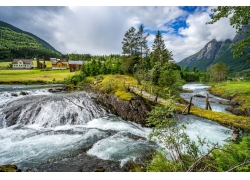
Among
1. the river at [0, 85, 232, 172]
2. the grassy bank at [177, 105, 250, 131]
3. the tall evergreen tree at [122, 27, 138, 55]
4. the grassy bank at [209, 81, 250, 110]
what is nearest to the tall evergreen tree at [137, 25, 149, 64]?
the tall evergreen tree at [122, 27, 138, 55]

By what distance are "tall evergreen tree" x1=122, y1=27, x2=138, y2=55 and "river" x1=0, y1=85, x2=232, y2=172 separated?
24.2 metres

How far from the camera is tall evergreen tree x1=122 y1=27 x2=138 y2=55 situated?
36.1 meters

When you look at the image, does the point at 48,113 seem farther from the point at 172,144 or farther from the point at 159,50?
the point at 159,50

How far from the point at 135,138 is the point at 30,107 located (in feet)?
36.8

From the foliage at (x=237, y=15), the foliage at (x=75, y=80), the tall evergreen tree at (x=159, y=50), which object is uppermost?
the tall evergreen tree at (x=159, y=50)

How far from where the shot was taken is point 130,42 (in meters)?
37.2

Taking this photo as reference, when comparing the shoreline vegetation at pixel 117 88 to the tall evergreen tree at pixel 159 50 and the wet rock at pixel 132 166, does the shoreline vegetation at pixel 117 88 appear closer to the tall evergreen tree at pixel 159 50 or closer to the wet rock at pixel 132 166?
the wet rock at pixel 132 166

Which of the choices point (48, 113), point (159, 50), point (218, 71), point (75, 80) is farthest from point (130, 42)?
point (218, 71)

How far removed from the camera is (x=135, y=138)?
412 inches

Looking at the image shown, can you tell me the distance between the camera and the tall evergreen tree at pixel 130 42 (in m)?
36.1

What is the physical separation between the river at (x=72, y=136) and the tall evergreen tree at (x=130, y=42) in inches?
953

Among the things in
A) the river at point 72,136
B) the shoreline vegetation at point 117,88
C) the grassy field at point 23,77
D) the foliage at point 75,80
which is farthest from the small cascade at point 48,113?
the foliage at point 75,80
